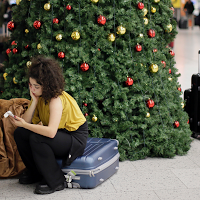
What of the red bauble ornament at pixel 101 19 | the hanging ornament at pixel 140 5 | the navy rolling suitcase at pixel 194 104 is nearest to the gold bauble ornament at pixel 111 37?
the red bauble ornament at pixel 101 19

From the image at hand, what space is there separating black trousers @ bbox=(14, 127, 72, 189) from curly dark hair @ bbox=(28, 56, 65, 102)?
1.01 feet

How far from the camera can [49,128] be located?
2520 mm

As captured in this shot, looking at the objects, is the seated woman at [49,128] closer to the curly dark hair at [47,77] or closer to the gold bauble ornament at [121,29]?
the curly dark hair at [47,77]

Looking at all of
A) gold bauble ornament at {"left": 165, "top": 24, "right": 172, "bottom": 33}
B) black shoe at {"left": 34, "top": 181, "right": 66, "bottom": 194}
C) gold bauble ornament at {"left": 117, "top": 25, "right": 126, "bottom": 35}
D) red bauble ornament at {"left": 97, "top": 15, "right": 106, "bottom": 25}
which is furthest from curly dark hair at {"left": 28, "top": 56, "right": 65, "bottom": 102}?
gold bauble ornament at {"left": 165, "top": 24, "right": 172, "bottom": 33}

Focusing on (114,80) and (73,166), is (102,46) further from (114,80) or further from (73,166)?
(73,166)

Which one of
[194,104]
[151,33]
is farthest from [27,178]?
[194,104]

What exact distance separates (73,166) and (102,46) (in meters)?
1.23

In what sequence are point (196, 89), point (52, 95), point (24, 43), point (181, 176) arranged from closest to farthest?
point (52, 95) → point (181, 176) → point (24, 43) → point (196, 89)

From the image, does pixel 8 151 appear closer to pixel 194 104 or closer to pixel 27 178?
pixel 27 178

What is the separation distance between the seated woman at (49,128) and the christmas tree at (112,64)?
649 millimetres

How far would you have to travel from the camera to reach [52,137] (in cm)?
256

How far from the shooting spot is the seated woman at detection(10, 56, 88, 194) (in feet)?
8.34

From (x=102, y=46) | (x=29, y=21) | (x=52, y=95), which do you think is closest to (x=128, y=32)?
(x=102, y=46)

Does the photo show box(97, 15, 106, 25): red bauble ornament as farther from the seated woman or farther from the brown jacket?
the brown jacket
